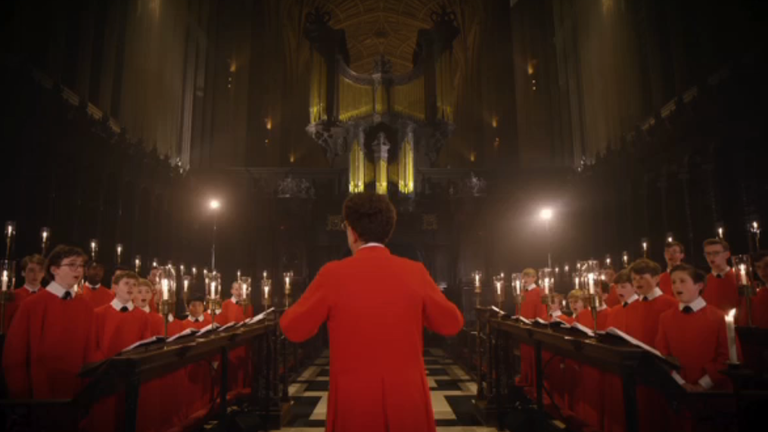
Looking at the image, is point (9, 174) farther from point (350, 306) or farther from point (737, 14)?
point (737, 14)

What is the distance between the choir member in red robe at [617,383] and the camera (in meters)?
3.46

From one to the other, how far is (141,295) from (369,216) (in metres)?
3.10

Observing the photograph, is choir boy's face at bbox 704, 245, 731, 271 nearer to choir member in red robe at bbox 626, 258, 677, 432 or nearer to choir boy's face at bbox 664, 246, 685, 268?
choir boy's face at bbox 664, 246, 685, 268

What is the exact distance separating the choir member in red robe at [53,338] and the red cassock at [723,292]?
5735mm

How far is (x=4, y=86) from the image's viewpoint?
18.1ft

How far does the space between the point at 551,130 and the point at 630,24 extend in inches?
148

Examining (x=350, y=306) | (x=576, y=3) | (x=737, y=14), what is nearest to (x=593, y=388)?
(x=350, y=306)

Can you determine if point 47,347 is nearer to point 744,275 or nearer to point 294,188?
point 744,275

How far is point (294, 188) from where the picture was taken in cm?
1188

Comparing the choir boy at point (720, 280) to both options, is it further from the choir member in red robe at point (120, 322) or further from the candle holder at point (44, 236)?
the candle holder at point (44, 236)

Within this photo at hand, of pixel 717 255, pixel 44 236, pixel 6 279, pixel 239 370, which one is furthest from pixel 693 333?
pixel 44 236

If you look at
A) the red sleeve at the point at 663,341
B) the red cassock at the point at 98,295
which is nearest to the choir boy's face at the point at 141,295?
the red cassock at the point at 98,295

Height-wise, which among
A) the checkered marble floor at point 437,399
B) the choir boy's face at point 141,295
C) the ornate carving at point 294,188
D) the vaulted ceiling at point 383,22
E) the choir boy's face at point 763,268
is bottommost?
the checkered marble floor at point 437,399

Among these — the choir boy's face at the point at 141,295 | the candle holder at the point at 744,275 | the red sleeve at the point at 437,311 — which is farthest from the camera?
the choir boy's face at the point at 141,295
